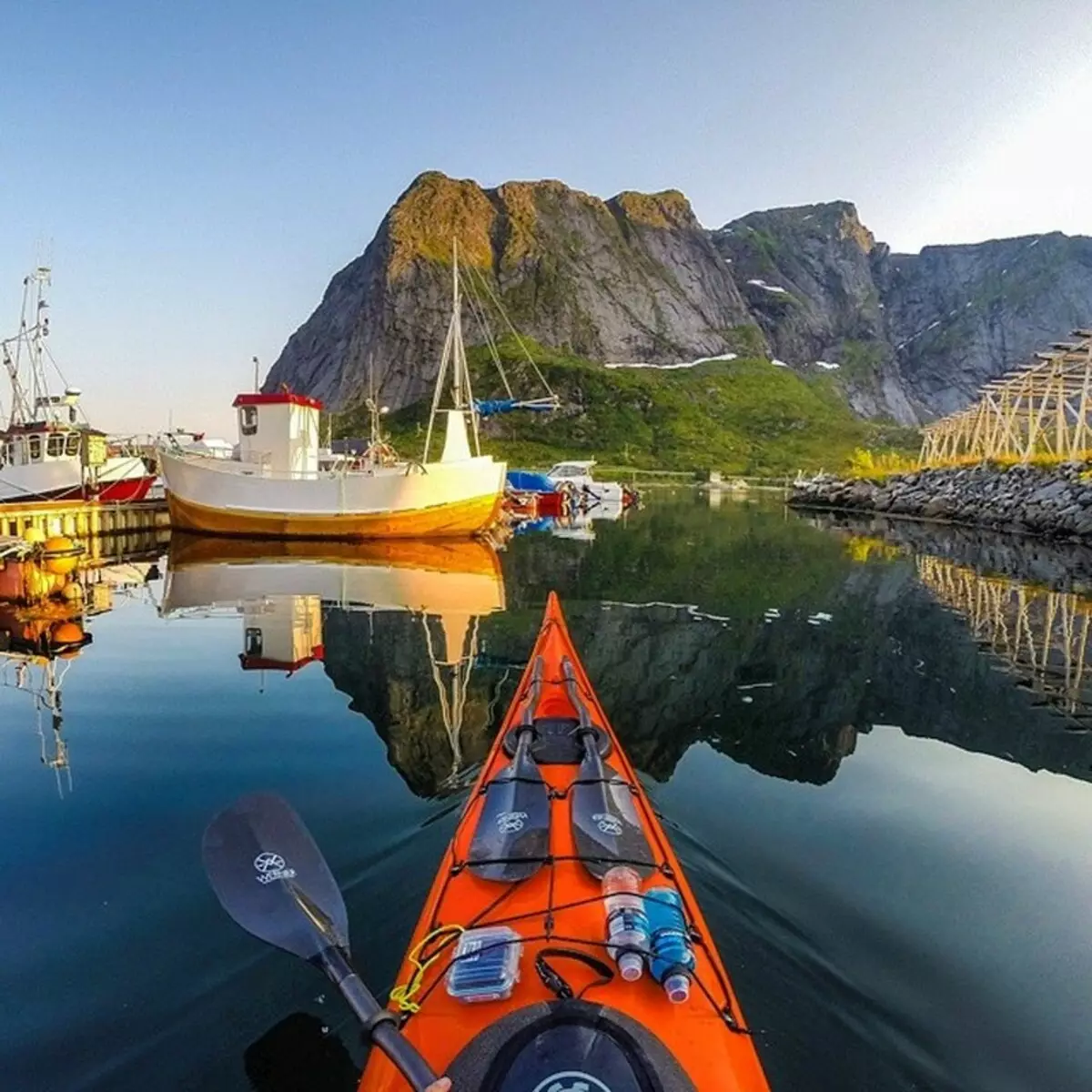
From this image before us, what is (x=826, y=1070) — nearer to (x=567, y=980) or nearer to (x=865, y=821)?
(x=567, y=980)

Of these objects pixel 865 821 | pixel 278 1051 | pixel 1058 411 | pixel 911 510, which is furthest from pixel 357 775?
pixel 911 510

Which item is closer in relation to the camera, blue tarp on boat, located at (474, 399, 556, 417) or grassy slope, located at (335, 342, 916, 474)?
blue tarp on boat, located at (474, 399, 556, 417)

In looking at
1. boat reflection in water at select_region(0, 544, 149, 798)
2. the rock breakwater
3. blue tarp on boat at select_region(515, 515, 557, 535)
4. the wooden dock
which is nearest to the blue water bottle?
boat reflection in water at select_region(0, 544, 149, 798)

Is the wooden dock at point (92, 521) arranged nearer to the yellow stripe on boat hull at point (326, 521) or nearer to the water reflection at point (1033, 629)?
the yellow stripe on boat hull at point (326, 521)

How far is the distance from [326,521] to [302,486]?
163 cm

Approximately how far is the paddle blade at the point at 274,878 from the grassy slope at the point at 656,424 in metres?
117

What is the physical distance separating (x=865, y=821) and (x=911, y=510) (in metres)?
43.8

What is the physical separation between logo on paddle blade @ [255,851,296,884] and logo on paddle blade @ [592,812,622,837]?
5.59 ft

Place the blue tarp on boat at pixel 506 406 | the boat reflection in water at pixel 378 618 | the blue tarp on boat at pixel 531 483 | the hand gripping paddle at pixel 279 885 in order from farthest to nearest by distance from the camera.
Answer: the blue tarp on boat at pixel 531 483, the blue tarp on boat at pixel 506 406, the boat reflection in water at pixel 378 618, the hand gripping paddle at pixel 279 885

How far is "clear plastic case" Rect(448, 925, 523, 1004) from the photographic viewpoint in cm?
311

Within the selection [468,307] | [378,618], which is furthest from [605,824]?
[468,307]

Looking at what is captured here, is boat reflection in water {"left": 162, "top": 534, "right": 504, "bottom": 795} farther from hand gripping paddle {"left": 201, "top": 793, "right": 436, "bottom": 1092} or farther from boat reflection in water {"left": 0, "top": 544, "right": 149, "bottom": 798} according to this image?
hand gripping paddle {"left": 201, "top": 793, "right": 436, "bottom": 1092}

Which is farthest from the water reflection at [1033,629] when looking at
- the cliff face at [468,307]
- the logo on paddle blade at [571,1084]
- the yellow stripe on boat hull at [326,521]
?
the cliff face at [468,307]

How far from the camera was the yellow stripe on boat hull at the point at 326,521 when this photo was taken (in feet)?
97.6
